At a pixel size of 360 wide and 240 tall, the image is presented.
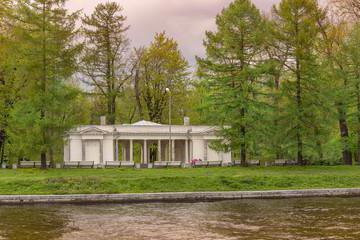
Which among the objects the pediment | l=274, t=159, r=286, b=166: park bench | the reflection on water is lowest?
the reflection on water

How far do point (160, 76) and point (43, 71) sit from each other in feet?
68.4

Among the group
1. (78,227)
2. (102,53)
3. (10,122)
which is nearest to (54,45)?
(10,122)

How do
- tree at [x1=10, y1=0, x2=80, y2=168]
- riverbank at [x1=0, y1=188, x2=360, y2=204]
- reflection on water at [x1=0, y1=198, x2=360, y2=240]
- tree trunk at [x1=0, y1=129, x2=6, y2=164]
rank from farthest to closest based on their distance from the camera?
1. tree trunk at [x1=0, y1=129, x2=6, y2=164]
2. tree at [x1=10, y1=0, x2=80, y2=168]
3. riverbank at [x1=0, y1=188, x2=360, y2=204]
4. reflection on water at [x1=0, y1=198, x2=360, y2=240]

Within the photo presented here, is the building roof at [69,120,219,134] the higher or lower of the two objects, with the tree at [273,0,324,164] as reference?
lower

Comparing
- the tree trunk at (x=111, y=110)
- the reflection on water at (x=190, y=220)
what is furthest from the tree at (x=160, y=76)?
the reflection on water at (x=190, y=220)

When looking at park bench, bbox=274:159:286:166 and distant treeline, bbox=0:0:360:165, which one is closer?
distant treeline, bbox=0:0:360:165

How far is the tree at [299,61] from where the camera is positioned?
39.4m

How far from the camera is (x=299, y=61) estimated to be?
130 feet

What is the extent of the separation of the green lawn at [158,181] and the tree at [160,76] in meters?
22.8

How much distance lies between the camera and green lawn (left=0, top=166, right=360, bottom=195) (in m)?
29.5

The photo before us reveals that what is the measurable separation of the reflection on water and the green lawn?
3433mm

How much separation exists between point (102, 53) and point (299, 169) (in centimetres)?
2446

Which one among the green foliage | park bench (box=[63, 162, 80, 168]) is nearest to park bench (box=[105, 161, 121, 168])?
park bench (box=[63, 162, 80, 168])

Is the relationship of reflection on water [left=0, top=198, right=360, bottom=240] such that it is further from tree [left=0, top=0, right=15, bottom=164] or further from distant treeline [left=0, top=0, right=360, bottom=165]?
tree [left=0, top=0, right=15, bottom=164]
